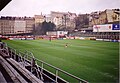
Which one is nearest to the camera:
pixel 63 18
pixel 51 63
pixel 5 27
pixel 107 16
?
pixel 107 16

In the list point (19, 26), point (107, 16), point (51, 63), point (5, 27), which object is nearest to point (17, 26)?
point (19, 26)

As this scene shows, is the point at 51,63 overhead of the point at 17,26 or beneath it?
beneath

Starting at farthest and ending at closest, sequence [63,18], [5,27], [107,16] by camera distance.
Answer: [63,18] → [5,27] → [107,16]

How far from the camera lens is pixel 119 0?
4.85 m

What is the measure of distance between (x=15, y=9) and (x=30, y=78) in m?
3.03

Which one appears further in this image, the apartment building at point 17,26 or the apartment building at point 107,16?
the apartment building at point 17,26

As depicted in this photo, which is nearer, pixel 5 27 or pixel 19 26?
pixel 5 27

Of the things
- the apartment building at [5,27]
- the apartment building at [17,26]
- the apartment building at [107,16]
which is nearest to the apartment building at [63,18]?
the apartment building at [107,16]

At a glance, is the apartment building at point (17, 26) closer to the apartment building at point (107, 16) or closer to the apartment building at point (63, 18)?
the apartment building at point (63, 18)

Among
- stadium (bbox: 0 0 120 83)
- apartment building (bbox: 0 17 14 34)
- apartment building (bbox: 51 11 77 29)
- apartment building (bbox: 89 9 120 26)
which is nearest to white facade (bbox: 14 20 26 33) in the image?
stadium (bbox: 0 0 120 83)

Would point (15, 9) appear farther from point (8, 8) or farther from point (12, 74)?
point (12, 74)

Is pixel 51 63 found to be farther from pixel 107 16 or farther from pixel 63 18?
pixel 107 16

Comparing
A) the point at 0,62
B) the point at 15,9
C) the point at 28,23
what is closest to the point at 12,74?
the point at 0,62

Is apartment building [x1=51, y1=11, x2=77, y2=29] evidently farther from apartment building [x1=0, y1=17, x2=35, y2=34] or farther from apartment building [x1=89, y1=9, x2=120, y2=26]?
apartment building [x1=0, y1=17, x2=35, y2=34]
